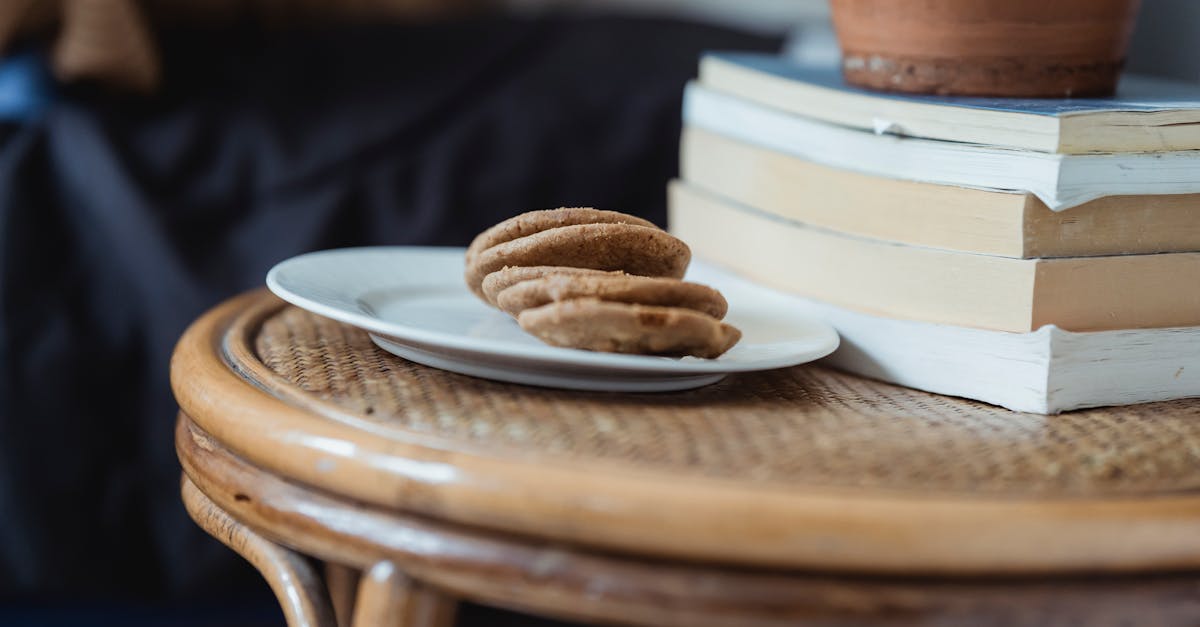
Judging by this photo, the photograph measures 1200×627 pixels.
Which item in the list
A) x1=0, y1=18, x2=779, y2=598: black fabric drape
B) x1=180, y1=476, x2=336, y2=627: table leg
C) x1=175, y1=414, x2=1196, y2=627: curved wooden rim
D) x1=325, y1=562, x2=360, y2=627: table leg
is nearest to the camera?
x1=175, y1=414, x2=1196, y2=627: curved wooden rim

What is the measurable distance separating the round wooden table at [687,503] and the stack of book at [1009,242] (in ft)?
0.11

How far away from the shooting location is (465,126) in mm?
1160

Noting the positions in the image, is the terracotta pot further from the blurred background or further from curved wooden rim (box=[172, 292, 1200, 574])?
the blurred background

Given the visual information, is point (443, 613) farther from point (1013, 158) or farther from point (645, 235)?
point (1013, 158)

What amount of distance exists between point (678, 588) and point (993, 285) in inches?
8.8

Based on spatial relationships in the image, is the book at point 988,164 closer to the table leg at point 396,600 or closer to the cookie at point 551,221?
the cookie at point 551,221

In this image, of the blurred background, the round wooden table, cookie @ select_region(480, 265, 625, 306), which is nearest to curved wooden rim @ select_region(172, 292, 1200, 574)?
the round wooden table

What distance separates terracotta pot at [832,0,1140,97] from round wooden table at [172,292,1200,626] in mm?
166

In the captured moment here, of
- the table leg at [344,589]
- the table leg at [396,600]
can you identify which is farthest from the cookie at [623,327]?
the table leg at [344,589]

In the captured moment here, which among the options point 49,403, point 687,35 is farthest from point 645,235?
point 687,35

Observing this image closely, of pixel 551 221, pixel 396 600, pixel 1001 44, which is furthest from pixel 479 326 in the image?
pixel 1001 44

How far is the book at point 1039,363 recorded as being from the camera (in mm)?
477

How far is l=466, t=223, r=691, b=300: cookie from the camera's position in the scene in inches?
18.6

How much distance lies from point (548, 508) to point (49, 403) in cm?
78
